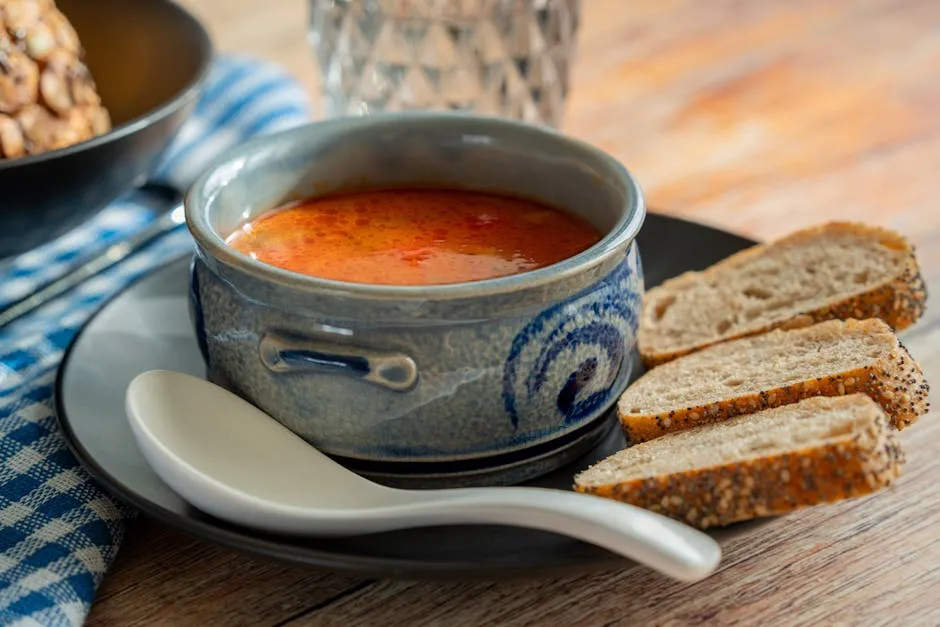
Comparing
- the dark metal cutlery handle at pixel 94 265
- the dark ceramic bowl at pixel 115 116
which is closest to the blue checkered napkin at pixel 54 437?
the dark metal cutlery handle at pixel 94 265

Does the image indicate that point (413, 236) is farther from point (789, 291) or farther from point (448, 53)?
point (448, 53)

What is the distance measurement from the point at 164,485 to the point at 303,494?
0.17m

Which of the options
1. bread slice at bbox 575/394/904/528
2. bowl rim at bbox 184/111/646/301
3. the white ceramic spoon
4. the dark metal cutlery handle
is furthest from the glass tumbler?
bread slice at bbox 575/394/904/528

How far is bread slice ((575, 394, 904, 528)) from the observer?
1224 mm

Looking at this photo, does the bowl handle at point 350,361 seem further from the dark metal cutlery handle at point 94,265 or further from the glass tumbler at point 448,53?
the glass tumbler at point 448,53

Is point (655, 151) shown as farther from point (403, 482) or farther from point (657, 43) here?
point (403, 482)

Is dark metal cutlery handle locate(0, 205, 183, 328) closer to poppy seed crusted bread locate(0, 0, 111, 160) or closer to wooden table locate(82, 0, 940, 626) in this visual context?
poppy seed crusted bread locate(0, 0, 111, 160)

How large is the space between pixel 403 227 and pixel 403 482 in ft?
1.36

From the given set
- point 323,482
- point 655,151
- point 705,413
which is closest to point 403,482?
point 323,482

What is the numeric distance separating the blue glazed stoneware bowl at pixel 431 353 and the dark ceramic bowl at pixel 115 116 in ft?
0.99

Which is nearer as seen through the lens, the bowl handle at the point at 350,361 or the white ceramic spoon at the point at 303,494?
the white ceramic spoon at the point at 303,494

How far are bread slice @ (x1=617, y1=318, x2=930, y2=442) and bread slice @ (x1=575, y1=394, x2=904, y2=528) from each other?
0.09 m

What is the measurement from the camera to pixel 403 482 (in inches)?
55.6

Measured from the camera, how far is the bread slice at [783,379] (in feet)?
4.65
